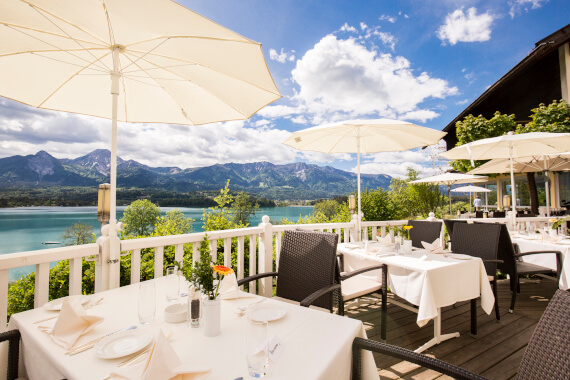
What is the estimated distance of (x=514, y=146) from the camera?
5055 mm

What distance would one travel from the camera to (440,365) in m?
1.02

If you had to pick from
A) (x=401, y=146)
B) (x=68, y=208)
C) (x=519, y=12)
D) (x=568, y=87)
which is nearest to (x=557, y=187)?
(x=568, y=87)

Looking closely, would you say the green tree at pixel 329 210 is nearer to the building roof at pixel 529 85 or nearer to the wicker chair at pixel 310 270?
the wicker chair at pixel 310 270

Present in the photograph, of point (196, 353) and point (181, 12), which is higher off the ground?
point (181, 12)

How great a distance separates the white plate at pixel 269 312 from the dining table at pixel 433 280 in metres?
1.61

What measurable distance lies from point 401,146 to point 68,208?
51.8 feet

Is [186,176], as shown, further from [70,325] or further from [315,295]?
[70,325]

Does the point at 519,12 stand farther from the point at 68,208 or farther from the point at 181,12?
the point at 68,208

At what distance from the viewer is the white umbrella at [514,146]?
4328mm

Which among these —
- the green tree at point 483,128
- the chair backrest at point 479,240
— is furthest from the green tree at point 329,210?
the green tree at point 483,128

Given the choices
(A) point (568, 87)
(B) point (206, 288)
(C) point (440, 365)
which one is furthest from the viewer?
(A) point (568, 87)

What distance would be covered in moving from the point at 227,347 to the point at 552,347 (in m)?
1.10

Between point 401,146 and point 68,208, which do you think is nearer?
point 401,146

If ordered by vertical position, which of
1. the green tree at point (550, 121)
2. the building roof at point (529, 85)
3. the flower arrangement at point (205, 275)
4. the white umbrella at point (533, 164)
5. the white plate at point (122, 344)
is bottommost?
the white plate at point (122, 344)
